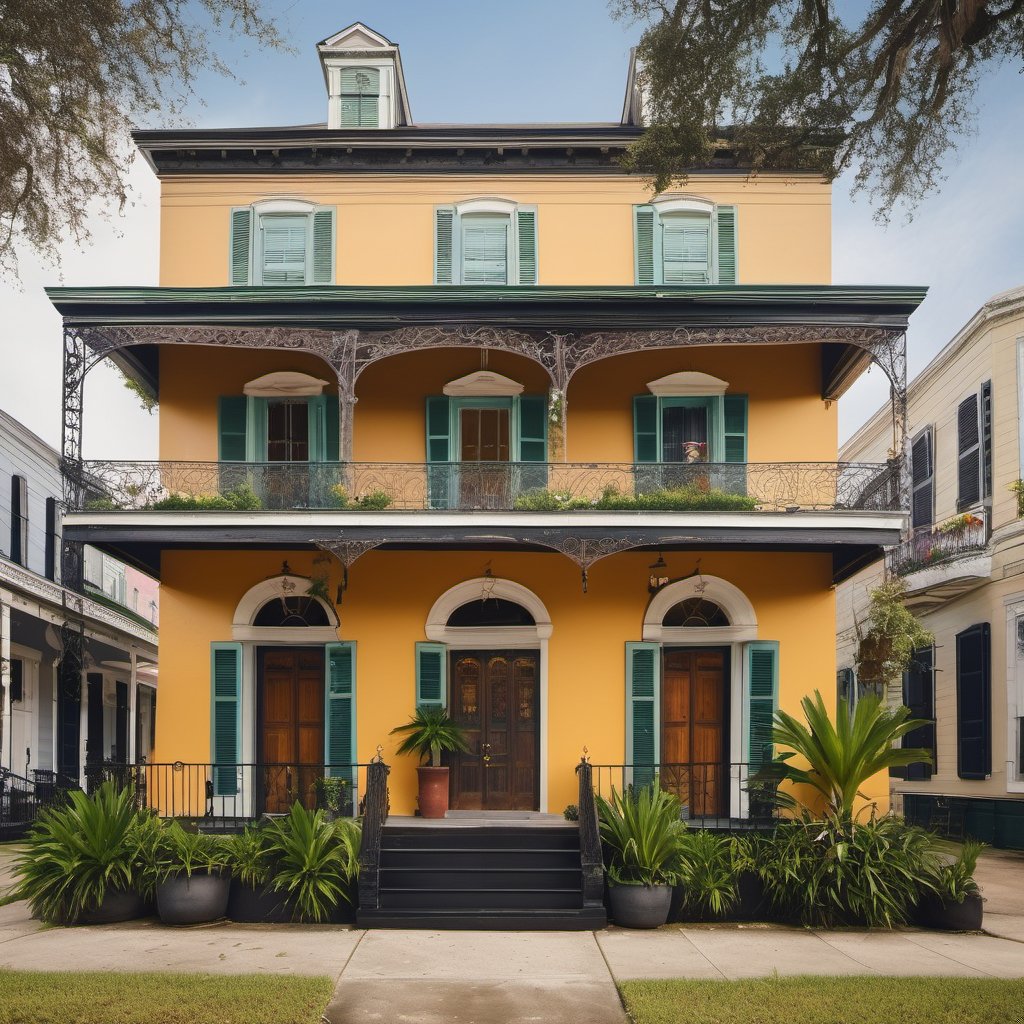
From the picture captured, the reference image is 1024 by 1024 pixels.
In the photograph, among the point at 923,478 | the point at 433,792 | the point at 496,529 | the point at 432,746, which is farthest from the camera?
the point at 923,478

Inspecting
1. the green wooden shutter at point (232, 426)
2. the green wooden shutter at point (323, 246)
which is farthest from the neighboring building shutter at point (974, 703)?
the green wooden shutter at point (232, 426)

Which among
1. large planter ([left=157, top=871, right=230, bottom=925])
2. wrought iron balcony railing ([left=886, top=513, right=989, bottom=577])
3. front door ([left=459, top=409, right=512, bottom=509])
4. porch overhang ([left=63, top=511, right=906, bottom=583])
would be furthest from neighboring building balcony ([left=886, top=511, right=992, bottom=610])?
large planter ([left=157, top=871, right=230, bottom=925])

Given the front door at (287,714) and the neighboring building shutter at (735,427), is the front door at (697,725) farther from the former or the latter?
the front door at (287,714)

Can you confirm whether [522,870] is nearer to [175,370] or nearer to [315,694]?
[315,694]

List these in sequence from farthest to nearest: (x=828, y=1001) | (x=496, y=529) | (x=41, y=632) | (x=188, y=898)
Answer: (x=41, y=632) → (x=496, y=529) → (x=188, y=898) → (x=828, y=1001)

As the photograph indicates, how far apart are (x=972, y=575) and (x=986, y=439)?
225 centimetres

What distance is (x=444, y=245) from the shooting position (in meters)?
17.2

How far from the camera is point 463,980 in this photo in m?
9.80

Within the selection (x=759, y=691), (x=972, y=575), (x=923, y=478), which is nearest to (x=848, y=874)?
(x=759, y=691)

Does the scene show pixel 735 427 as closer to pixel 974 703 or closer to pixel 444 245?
pixel 444 245

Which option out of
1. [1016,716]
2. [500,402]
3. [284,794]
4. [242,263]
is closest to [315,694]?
[284,794]

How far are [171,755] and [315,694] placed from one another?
1982 millimetres

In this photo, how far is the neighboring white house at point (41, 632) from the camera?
74.7ft

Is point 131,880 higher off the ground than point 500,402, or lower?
lower
